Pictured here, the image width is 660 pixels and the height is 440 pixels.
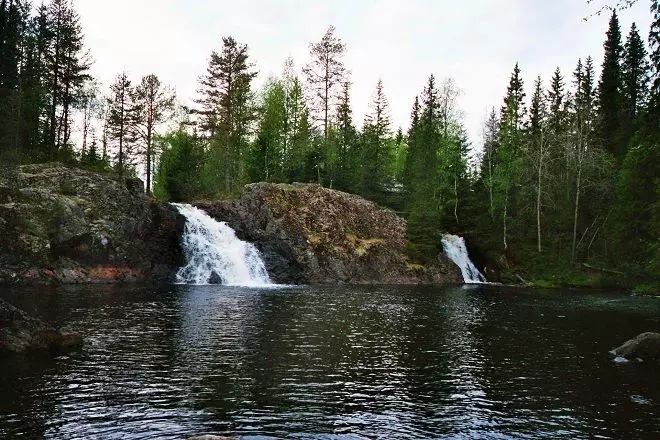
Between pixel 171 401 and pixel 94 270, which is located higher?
pixel 94 270

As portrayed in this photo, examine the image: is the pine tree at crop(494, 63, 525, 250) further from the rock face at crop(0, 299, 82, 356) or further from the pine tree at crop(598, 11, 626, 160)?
the rock face at crop(0, 299, 82, 356)

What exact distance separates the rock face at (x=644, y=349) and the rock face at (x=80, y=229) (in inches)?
1527

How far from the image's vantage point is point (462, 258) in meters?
63.7

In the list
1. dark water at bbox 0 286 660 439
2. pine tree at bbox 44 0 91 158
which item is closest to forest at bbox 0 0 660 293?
pine tree at bbox 44 0 91 158

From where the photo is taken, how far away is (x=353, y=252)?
56.1 m

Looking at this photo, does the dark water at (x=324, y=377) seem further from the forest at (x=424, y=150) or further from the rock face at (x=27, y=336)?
the forest at (x=424, y=150)

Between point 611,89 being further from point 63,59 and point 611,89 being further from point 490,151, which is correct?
point 63,59

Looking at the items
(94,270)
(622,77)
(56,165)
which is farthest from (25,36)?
(622,77)

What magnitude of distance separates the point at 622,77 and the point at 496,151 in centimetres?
2042

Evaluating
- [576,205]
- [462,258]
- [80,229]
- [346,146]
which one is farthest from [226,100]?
[576,205]

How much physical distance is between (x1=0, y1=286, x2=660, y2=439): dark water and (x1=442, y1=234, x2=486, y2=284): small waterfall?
106 feet

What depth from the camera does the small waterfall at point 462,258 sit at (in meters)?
62.5

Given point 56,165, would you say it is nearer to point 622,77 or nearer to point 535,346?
point 535,346

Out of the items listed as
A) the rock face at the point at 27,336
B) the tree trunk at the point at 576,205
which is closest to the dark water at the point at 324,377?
the rock face at the point at 27,336
